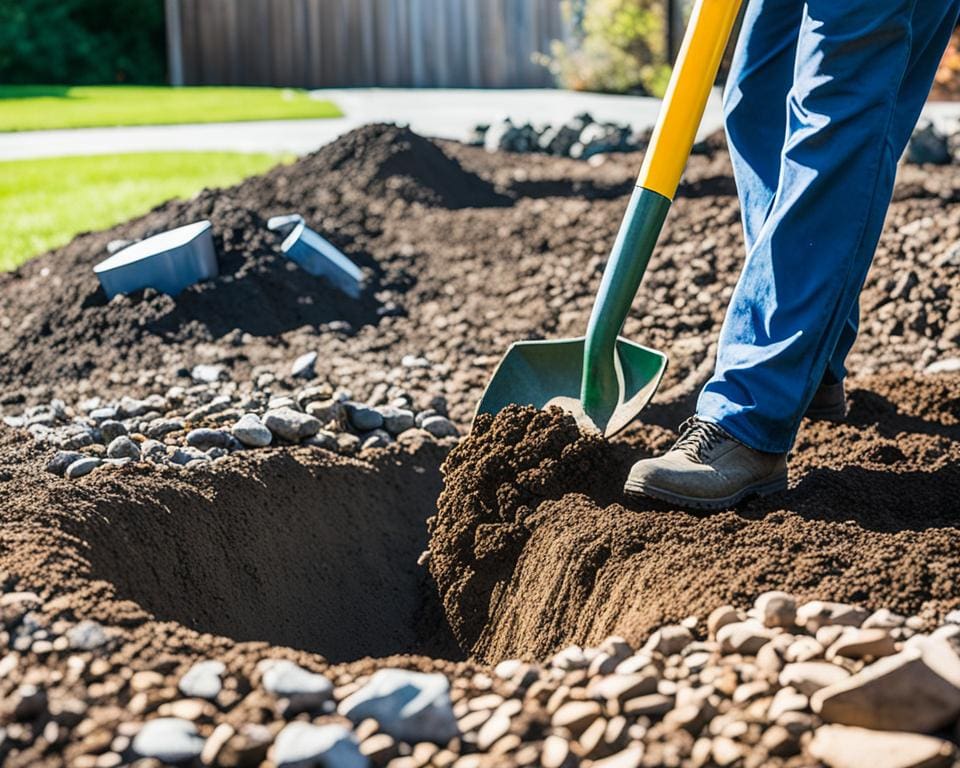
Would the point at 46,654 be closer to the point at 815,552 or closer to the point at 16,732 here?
the point at 16,732

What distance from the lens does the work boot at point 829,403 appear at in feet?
10.7

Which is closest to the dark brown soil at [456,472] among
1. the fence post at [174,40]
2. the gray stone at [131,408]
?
the gray stone at [131,408]

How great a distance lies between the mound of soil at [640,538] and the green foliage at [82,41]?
1841cm

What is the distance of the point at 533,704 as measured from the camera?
179 cm

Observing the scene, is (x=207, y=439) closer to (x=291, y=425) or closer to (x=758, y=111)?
(x=291, y=425)

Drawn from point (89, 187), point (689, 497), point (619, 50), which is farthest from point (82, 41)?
point (689, 497)

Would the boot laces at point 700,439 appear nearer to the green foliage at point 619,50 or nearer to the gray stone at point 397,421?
the gray stone at point 397,421

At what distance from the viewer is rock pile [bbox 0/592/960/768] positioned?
5.38 feet

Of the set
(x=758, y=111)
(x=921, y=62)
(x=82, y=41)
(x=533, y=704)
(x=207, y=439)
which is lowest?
(x=207, y=439)

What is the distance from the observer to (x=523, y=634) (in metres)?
2.48

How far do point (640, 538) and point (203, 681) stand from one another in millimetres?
939

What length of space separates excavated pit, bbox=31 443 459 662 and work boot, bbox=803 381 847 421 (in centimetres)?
108

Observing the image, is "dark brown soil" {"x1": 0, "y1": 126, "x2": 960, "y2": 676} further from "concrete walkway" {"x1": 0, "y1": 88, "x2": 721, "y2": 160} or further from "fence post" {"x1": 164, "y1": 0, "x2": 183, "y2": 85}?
"fence post" {"x1": 164, "y1": 0, "x2": 183, "y2": 85}

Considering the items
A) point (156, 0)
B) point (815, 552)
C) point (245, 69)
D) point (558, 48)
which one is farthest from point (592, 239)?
point (156, 0)
